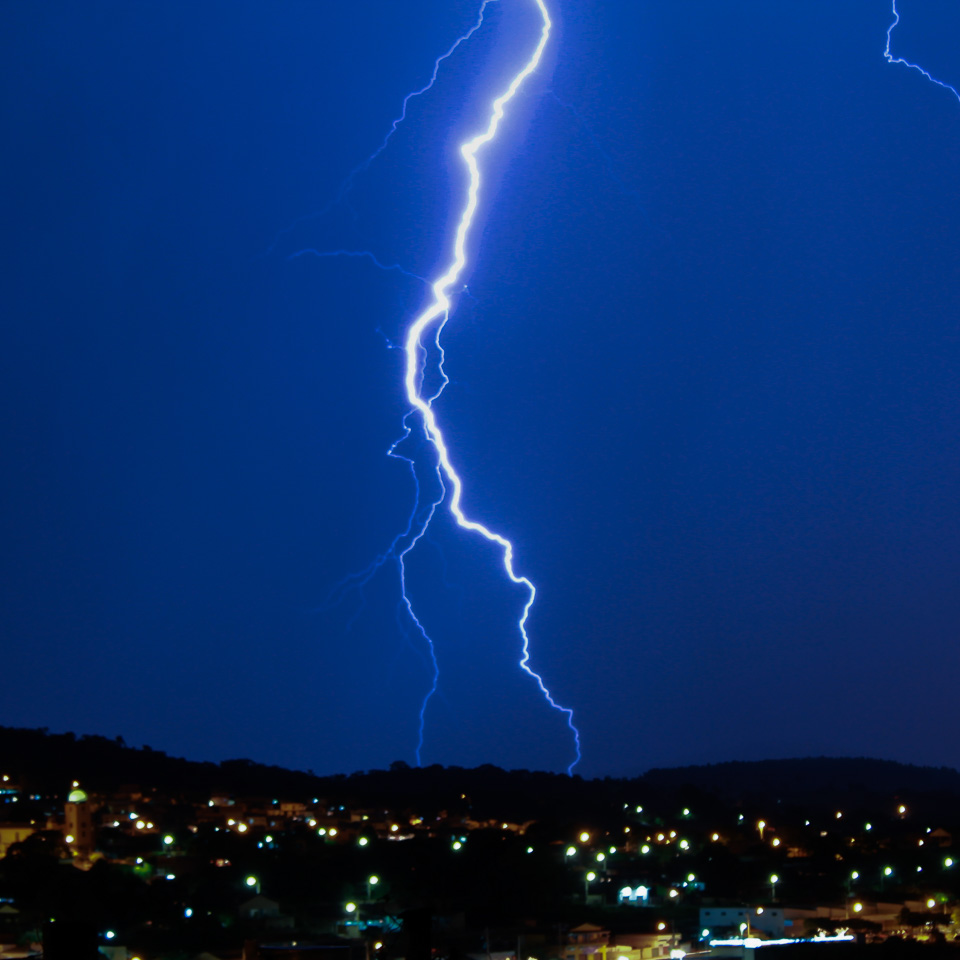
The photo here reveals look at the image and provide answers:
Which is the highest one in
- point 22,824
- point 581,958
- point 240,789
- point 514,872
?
point 240,789

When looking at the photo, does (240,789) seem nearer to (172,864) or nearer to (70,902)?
(172,864)

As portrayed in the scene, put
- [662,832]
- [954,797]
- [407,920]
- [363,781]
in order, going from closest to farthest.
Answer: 1. [407,920]
2. [662,832]
3. [363,781]
4. [954,797]

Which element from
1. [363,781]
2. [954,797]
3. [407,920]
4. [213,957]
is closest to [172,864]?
[213,957]

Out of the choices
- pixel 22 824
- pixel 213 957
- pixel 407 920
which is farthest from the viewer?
pixel 22 824

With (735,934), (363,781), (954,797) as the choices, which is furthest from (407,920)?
(954,797)

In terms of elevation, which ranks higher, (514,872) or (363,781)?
(363,781)

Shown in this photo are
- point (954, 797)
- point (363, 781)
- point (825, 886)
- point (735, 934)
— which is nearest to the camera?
point (735, 934)

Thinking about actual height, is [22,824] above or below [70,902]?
above

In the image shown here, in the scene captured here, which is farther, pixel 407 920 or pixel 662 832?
pixel 662 832

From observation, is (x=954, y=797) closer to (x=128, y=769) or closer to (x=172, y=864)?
(x=128, y=769)
